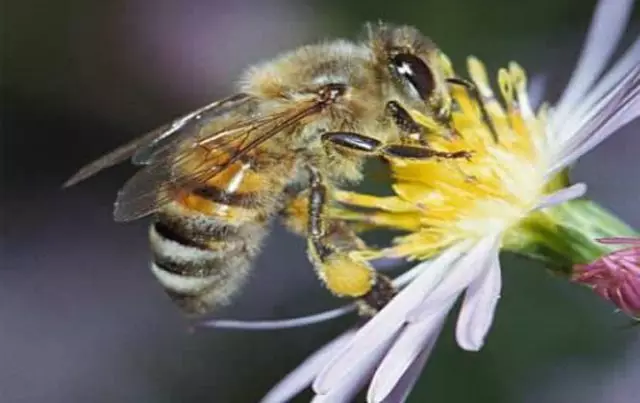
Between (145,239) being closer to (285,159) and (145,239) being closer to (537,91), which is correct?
(537,91)

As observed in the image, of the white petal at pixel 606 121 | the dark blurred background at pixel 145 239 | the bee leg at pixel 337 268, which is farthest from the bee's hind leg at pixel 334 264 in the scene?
the dark blurred background at pixel 145 239

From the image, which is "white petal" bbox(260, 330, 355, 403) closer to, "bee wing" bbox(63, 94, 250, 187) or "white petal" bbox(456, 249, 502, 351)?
"white petal" bbox(456, 249, 502, 351)

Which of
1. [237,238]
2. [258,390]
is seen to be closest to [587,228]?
[237,238]

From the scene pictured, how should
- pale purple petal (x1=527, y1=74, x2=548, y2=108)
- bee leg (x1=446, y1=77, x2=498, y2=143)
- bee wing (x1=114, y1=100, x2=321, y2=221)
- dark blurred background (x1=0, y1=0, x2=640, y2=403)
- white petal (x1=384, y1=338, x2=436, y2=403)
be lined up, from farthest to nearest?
dark blurred background (x1=0, y1=0, x2=640, y2=403) → pale purple petal (x1=527, y1=74, x2=548, y2=108) → bee leg (x1=446, y1=77, x2=498, y2=143) → bee wing (x1=114, y1=100, x2=321, y2=221) → white petal (x1=384, y1=338, x2=436, y2=403)

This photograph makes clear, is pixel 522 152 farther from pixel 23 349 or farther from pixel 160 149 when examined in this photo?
pixel 23 349

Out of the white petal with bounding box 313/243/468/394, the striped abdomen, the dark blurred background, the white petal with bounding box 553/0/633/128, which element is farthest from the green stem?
the dark blurred background
